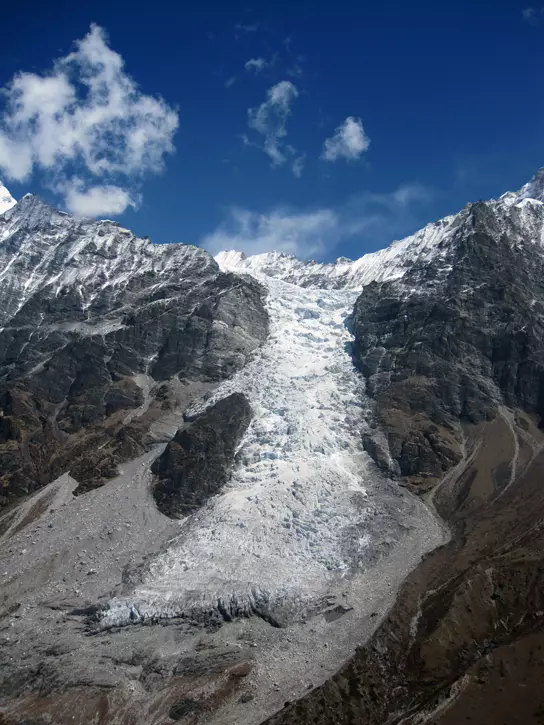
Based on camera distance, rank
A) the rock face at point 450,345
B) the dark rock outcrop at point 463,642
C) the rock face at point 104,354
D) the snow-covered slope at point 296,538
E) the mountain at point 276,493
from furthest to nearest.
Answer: the rock face at point 104,354, the rock face at point 450,345, the snow-covered slope at point 296,538, the mountain at point 276,493, the dark rock outcrop at point 463,642

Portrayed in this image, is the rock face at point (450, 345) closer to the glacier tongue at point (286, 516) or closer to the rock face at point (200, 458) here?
the glacier tongue at point (286, 516)

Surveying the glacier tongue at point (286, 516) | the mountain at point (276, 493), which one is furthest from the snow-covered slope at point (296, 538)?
the mountain at point (276, 493)

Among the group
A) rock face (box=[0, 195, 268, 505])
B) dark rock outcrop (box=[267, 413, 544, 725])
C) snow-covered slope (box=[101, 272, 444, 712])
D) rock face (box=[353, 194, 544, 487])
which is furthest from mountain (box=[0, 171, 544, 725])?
rock face (box=[0, 195, 268, 505])

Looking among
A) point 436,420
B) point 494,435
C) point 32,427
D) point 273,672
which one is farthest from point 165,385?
point 273,672

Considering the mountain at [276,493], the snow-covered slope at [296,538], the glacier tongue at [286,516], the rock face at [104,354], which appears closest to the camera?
the mountain at [276,493]

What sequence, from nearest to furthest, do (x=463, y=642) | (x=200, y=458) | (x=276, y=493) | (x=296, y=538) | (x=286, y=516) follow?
(x=463, y=642), (x=296, y=538), (x=286, y=516), (x=276, y=493), (x=200, y=458)

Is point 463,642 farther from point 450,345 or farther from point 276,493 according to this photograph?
point 450,345

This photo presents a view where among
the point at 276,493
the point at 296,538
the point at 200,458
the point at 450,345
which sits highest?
the point at 450,345

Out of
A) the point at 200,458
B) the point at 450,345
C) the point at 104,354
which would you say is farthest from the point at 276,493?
the point at 104,354
